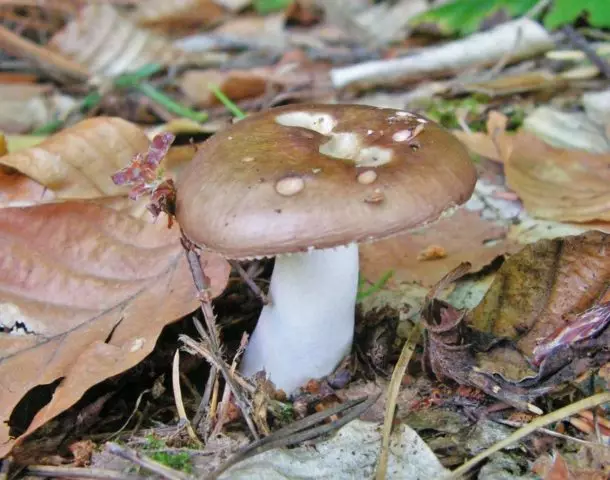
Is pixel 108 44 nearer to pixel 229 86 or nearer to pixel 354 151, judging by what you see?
pixel 229 86

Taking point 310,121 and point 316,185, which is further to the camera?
point 310,121

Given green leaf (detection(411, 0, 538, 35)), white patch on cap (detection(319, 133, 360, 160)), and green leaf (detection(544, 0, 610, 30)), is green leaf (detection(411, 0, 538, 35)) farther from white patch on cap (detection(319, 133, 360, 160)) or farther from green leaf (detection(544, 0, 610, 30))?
white patch on cap (detection(319, 133, 360, 160))

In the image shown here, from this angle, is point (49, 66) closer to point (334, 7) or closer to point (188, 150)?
point (188, 150)

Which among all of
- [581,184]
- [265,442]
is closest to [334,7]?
[581,184]

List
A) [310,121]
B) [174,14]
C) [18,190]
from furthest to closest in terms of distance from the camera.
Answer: [174,14] → [18,190] → [310,121]

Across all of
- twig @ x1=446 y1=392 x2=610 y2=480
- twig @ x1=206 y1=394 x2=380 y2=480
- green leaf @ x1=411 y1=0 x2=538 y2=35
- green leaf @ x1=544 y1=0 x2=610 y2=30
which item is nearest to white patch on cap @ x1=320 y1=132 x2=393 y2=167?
twig @ x1=206 y1=394 x2=380 y2=480

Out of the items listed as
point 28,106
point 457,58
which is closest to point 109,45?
point 28,106

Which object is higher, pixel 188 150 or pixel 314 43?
pixel 188 150
